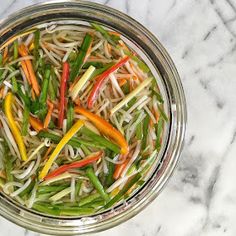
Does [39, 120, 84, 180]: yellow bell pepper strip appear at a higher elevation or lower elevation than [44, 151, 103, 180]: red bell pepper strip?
higher

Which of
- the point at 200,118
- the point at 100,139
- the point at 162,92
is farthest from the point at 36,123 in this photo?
the point at 200,118

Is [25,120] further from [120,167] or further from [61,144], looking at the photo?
[120,167]

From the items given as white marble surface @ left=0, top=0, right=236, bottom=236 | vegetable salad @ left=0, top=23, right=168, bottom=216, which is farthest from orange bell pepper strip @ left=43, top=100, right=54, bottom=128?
white marble surface @ left=0, top=0, right=236, bottom=236

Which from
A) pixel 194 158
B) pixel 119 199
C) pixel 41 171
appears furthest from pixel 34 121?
pixel 194 158

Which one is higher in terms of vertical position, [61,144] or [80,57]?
[80,57]

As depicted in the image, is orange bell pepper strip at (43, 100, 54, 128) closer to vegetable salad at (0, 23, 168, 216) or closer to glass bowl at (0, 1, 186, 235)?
vegetable salad at (0, 23, 168, 216)

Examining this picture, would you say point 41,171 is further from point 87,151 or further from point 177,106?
point 177,106

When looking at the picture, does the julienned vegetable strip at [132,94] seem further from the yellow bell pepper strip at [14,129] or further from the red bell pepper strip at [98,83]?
the yellow bell pepper strip at [14,129]
